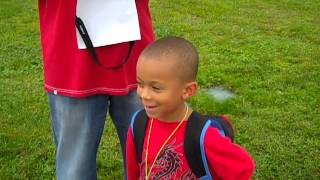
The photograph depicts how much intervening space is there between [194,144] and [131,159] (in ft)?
1.31

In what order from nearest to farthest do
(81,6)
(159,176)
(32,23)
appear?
1. (159,176)
2. (81,6)
3. (32,23)

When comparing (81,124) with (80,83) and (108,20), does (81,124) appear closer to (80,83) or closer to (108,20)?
(80,83)

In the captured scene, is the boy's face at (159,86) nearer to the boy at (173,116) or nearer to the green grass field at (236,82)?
the boy at (173,116)

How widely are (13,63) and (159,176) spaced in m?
4.37

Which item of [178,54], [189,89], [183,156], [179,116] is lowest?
[183,156]

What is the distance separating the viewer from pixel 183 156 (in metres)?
2.11

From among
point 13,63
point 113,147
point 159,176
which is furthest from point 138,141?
point 13,63

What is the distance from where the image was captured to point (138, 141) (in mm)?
2268

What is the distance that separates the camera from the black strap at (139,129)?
2.24m

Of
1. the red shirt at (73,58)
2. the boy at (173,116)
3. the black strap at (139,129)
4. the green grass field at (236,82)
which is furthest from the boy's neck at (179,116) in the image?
the green grass field at (236,82)

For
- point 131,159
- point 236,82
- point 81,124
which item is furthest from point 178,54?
point 236,82

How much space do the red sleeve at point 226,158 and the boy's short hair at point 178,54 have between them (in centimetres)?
25

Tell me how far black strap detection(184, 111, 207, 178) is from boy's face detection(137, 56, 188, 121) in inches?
3.9

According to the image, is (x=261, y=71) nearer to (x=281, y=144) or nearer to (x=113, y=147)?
(x=281, y=144)
